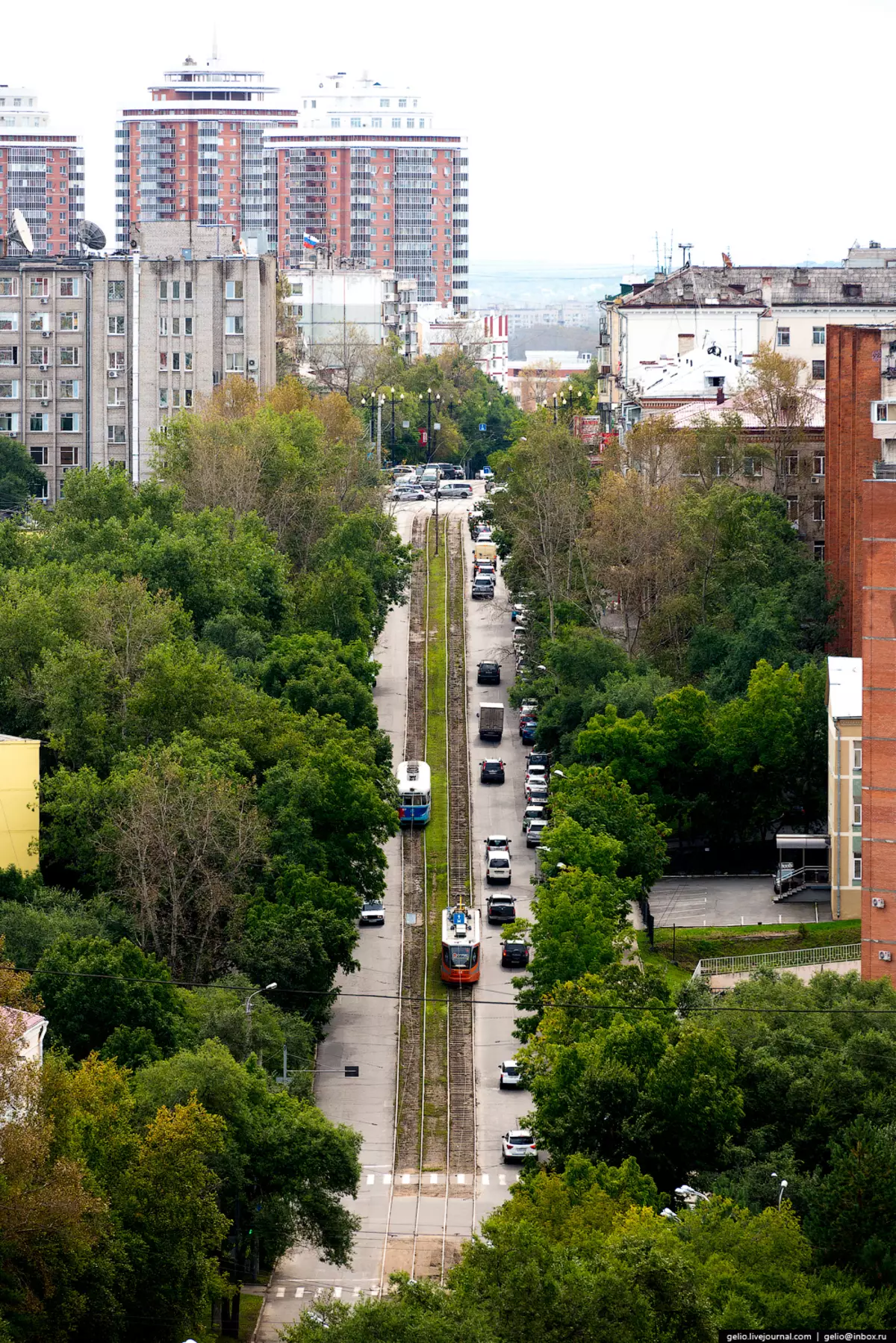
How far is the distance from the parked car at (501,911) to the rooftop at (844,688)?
1268cm

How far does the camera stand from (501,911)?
259ft

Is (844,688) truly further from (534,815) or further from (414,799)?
(414,799)

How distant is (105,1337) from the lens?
46.5m

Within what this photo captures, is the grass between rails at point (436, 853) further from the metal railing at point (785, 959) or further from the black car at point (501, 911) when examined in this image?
the metal railing at point (785, 959)

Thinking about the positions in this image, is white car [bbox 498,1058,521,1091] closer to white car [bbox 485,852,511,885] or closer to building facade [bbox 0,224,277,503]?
white car [bbox 485,852,511,885]

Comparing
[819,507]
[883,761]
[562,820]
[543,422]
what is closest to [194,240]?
[543,422]

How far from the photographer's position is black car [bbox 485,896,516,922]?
259 ft

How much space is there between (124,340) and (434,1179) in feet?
296

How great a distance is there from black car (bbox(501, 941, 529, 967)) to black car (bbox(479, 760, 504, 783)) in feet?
64.5

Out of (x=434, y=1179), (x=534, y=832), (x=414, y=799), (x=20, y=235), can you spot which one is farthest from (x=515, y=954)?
(x=20, y=235)

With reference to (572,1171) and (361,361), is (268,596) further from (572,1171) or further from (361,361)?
(361,361)

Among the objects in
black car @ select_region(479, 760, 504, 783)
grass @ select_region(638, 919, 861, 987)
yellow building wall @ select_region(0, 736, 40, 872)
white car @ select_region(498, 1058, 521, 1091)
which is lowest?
white car @ select_region(498, 1058, 521, 1091)

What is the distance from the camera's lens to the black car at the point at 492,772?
94.2 metres

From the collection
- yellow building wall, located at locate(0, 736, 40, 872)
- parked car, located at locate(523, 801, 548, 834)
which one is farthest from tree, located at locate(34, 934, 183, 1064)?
parked car, located at locate(523, 801, 548, 834)
